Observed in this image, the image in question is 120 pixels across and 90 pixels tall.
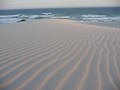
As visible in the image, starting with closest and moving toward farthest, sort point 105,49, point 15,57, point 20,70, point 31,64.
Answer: point 20,70
point 31,64
point 15,57
point 105,49

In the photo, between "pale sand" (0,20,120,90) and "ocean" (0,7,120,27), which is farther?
"ocean" (0,7,120,27)

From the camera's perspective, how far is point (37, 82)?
2842 millimetres

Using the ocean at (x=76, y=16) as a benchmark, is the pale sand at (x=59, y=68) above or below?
above

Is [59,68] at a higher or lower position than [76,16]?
higher

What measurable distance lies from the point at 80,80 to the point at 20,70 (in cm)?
82

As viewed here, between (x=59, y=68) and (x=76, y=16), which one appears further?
(x=76, y=16)

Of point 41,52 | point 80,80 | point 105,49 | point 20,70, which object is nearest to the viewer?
point 80,80

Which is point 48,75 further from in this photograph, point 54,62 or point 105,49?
point 105,49

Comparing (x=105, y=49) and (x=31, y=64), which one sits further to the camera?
(x=105, y=49)

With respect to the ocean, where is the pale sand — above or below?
above

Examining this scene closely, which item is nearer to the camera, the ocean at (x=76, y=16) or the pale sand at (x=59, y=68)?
the pale sand at (x=59, y=68)

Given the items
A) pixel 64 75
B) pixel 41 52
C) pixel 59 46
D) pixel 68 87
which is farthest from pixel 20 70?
pixel 59 46

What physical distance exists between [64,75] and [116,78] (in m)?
0.65

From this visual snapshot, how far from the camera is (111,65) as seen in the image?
3658 millimetres
